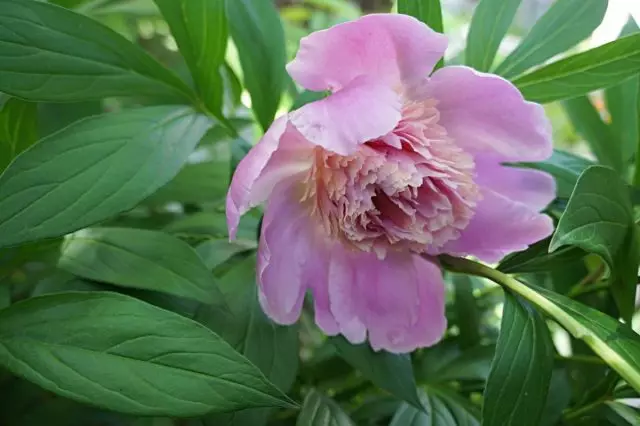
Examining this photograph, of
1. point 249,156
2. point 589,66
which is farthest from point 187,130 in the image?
point 589,66

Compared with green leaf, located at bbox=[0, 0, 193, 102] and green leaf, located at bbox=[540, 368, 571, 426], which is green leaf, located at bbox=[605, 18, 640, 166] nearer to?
green leaf, located at bbox=[540, 368, 571, 426]

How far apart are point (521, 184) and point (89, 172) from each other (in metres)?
0.19

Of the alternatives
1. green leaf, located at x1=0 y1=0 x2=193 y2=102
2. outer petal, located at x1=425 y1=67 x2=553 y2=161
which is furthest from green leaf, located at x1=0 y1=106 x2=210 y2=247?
outer petal, located at x1=425 y1=67 x2=553 y2=161

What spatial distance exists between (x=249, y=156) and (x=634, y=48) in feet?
0.58

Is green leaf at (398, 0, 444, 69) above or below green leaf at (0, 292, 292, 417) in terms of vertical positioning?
above

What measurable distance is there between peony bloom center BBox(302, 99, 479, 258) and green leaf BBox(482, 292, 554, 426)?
45 millimetres


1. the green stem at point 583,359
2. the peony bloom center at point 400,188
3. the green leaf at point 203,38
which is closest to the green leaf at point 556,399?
the green stem at point 583,359

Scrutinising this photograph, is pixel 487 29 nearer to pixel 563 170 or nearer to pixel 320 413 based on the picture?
pixel 563 170

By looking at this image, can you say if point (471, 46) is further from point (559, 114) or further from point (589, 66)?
point (559, 114)

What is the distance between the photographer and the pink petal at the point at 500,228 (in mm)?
316

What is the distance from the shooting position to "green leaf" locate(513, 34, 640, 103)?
31 centimetres

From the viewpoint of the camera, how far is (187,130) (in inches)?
13.1

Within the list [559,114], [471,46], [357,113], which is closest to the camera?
[357,113]

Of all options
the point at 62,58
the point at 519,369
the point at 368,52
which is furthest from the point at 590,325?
the point at 62,58
